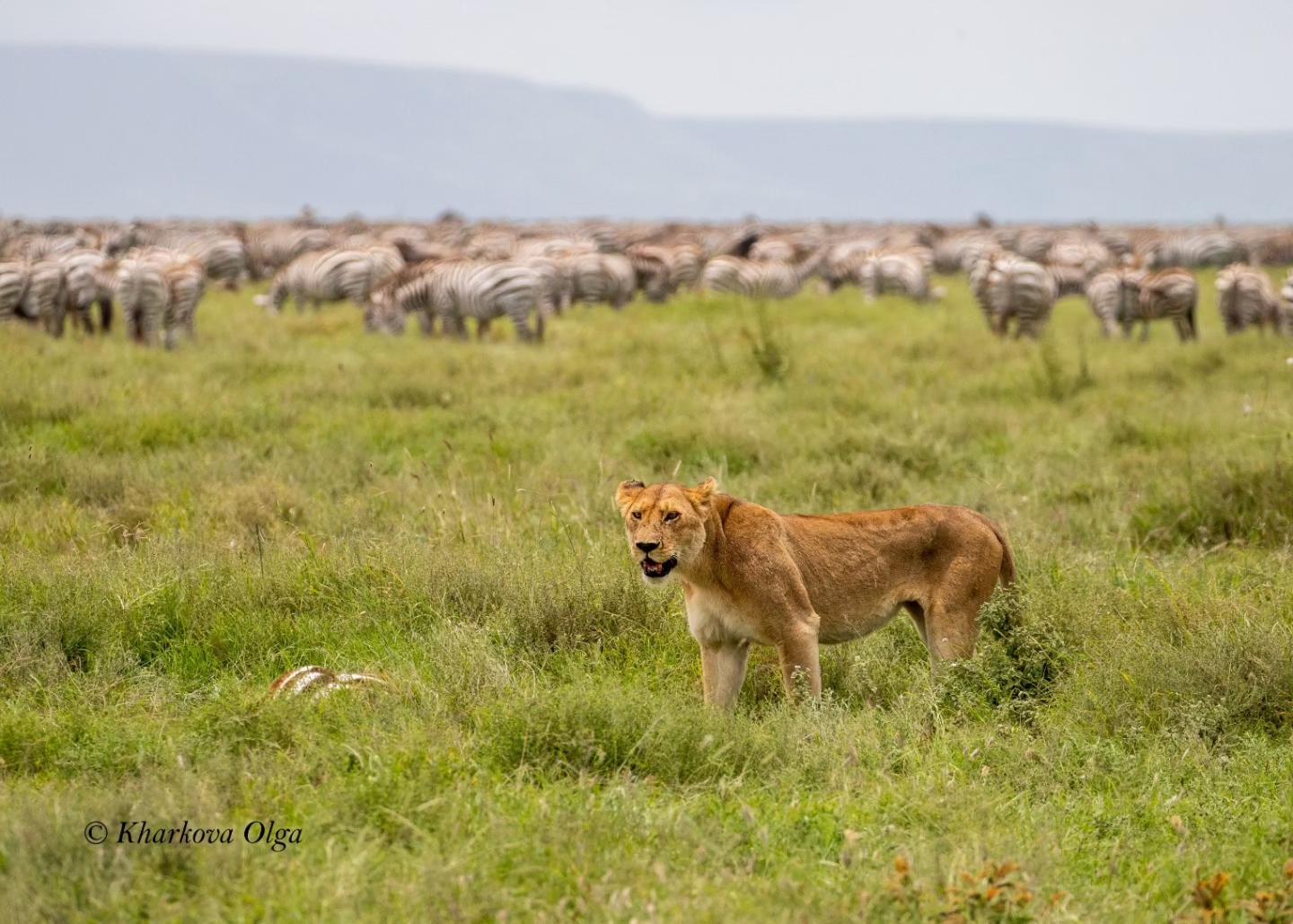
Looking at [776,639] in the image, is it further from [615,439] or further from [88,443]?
[88,443]

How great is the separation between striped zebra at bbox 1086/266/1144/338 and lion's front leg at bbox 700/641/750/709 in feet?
58.6

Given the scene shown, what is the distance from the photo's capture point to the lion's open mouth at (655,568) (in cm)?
600

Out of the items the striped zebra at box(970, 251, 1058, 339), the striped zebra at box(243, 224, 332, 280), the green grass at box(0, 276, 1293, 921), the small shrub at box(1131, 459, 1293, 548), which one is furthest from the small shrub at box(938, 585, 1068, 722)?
the striped zebra at box(243, 224, 332, 280)

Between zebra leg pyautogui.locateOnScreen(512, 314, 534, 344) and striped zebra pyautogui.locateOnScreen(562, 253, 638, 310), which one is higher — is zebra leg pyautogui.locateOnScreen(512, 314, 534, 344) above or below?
below

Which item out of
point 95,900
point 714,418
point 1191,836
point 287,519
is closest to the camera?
point 95,900

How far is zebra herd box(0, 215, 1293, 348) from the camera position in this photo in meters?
18.8

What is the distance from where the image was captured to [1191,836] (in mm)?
5141

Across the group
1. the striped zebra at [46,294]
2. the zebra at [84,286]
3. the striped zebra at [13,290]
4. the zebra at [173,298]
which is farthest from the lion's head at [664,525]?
the zebra at [84,286]

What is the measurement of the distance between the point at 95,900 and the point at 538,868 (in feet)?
4.02

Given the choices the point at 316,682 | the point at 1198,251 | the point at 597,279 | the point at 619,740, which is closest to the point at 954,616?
the point at 619,740

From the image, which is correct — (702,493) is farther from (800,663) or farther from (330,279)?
(330,279)

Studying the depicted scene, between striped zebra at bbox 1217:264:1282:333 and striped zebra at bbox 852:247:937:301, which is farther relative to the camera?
striped zebra at bbox 852:247:937:301

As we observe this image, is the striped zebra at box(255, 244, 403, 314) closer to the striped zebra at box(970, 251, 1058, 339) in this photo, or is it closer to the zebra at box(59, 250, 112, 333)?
the zebra at box(59, 250, 112, 333)

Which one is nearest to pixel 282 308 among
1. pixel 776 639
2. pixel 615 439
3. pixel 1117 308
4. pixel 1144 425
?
pixel 1117 308
